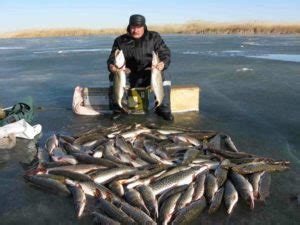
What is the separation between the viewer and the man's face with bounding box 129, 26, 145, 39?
8828mm

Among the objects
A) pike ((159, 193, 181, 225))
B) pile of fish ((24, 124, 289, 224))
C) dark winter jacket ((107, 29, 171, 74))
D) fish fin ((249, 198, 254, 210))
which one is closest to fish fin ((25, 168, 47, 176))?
pile of fish ((24, 124, 289, 224))

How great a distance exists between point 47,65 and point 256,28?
51.9m

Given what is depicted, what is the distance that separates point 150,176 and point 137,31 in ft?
14.6

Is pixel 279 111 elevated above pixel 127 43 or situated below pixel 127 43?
below

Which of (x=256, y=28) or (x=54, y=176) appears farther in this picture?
(x=256, y=28)

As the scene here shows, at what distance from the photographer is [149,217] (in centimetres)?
424

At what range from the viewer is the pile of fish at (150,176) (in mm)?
4539

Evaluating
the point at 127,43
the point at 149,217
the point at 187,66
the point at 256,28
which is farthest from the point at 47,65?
the point at 256,28

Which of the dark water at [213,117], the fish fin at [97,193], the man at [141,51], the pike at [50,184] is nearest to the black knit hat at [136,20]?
the man at [141,51]

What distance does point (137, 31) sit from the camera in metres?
8.88

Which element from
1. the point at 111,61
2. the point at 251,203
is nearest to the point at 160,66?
the point at 111,61

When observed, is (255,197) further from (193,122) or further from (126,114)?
(126,114)

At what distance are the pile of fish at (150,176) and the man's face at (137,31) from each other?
2.91 metres

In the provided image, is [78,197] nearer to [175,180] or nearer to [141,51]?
[175,180]
